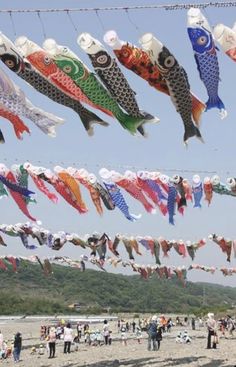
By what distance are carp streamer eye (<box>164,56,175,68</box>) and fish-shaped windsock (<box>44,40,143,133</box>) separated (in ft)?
4.17

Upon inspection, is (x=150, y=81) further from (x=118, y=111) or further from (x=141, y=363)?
(x=141, y=363)

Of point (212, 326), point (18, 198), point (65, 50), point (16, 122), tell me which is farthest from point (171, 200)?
point (212, 326)

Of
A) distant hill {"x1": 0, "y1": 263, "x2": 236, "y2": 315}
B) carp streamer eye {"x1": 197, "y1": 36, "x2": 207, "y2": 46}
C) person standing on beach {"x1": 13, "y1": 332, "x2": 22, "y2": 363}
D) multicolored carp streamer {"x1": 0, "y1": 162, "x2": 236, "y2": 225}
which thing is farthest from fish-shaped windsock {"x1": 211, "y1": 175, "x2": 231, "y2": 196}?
distant hill {"x1": 0, "y1": 263, "x2": 236, "y2": 315}

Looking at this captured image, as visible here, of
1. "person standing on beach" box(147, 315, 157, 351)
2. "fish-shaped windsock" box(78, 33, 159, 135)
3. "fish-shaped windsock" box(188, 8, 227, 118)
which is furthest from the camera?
"person standing on beach" box(147, 315, 157, 351)

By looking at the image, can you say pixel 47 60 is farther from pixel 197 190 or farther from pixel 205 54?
pixel 197 190

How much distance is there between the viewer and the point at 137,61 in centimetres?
1066

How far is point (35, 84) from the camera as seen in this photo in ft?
37.4

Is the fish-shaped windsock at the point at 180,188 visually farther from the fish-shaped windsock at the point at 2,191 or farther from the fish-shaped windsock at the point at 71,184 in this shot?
the fish-shaped windsock at the point at 2,191

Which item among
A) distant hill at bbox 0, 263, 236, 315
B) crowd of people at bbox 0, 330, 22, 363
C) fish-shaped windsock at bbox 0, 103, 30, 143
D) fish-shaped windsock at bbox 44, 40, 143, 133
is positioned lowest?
crowd of people at bbox 0, 330, 22, 363

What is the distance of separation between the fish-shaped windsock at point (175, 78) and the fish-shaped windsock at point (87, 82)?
2.83ft

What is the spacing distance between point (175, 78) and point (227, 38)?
52.2 inches

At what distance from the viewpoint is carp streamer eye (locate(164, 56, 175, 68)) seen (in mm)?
10562

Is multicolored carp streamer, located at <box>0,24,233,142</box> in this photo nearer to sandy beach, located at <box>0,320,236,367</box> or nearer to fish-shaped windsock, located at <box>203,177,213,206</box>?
fish-shaped windsock, located at <box>203,177,213,206</box>

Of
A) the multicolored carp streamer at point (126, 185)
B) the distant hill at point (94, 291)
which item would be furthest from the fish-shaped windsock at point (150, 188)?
the distant hill at point (94, 291)
